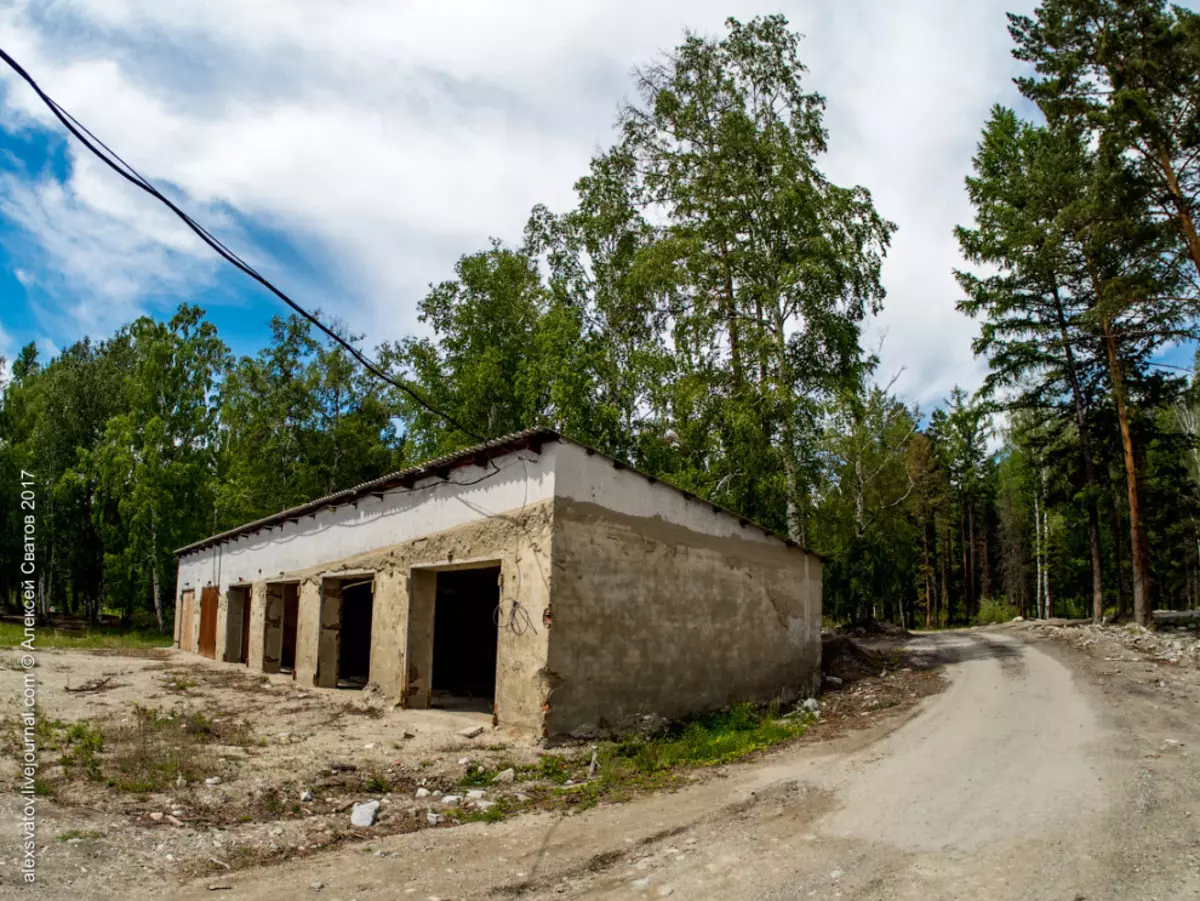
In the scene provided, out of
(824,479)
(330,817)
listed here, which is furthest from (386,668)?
(824,479)

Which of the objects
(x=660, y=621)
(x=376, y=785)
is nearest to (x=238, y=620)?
(x=660, y=621)

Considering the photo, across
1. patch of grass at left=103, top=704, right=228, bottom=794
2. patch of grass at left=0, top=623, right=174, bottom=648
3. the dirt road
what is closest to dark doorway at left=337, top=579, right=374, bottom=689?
patch of grass at left=103, top=704, right=228, bottom=794

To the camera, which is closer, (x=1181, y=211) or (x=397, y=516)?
(x=397, y=516)

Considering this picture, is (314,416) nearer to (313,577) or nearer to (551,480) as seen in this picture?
(313,577)

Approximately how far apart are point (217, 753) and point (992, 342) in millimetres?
24214

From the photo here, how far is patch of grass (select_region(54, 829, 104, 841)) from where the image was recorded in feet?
16.7

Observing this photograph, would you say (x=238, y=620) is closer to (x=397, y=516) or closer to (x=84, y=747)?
(x=397, y=516)

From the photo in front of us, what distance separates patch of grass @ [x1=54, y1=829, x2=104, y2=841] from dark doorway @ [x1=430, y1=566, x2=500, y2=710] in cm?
1032

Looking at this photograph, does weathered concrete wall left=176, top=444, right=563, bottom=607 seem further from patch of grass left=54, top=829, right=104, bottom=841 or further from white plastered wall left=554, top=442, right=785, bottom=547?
patch of grass left=54, top=829, right=104, bottom=841

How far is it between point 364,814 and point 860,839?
3.92 meters

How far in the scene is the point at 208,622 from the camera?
21656mm

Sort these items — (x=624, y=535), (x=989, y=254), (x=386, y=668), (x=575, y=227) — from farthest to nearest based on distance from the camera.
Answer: (x=575, y=227) < (x=989, y=254) < (x=386, y=668) < (x=624, y=535)

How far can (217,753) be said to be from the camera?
780 cm

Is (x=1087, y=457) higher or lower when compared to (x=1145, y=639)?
higher
